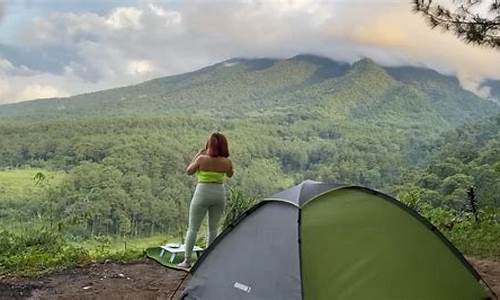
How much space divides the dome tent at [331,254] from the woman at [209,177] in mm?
1263

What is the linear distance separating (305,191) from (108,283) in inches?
87.1

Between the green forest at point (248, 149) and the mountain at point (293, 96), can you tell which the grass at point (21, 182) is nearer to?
the green forest at point (248, 149)

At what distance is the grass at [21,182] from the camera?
47.4ft

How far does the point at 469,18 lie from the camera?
19.0ft

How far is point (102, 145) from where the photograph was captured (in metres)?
26.1

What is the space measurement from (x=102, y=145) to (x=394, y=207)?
76.5 ft

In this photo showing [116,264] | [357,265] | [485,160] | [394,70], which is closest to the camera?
[357,265]

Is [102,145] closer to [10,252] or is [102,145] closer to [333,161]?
[333,161]

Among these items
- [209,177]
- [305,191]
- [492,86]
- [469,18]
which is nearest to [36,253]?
[209,177]

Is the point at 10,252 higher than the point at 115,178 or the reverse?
higher

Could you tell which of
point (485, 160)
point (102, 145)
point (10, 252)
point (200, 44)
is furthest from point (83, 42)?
point (10, 252)

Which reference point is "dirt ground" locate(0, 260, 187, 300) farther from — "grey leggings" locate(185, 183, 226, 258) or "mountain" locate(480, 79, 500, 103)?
"mountain" locate(480, 79, 500, 103)

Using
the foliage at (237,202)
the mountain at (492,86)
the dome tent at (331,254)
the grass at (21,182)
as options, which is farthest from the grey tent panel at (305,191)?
the mountain at (492,86)

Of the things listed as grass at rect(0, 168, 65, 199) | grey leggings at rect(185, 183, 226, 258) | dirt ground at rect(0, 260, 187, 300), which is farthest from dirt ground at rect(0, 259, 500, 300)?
grass at rect(0, 168, 65, 199)
